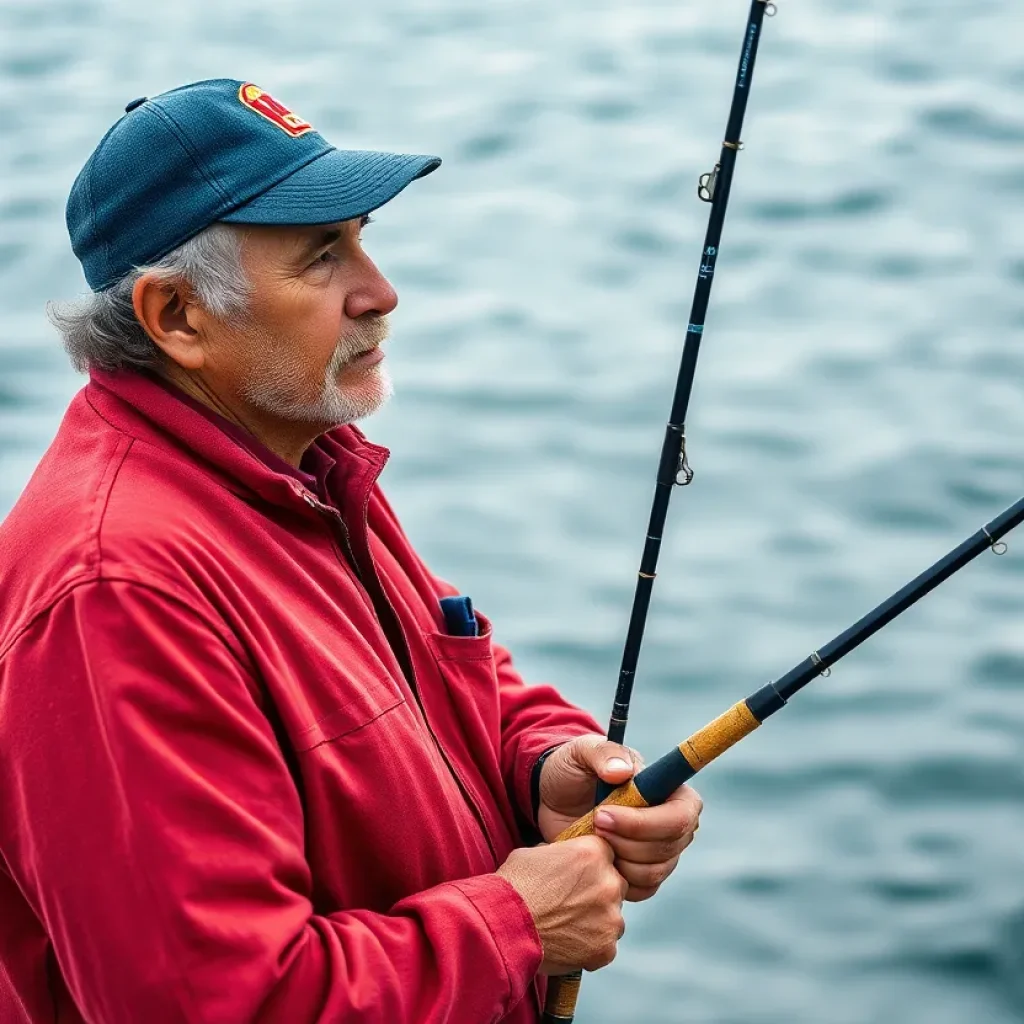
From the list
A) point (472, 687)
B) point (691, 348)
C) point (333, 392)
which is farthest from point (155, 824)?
point (691, 348)

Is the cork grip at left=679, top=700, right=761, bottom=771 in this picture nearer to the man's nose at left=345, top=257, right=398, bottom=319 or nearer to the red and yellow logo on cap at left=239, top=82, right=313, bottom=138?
the man's nose at left=345, top=257, right=398, bottom=319

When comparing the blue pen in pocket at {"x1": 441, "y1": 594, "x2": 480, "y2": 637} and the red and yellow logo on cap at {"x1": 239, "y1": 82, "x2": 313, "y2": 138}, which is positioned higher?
the red and yellow logo on cap at {"x1": 239, "y1": 82, "x2": 313, "y2": 138}

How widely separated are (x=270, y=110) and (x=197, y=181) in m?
0.18

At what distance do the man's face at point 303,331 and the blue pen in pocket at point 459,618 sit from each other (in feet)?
1.19

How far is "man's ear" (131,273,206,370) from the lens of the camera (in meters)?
2.08

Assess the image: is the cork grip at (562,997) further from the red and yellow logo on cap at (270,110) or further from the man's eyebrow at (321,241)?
the red and yellow logo on cap at (270,110)

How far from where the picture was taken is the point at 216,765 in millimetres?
1807

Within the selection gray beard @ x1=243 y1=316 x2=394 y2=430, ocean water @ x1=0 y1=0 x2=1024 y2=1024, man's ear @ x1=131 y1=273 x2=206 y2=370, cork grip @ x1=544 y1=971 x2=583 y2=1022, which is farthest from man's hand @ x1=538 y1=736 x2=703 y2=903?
ocean water @ x1=0 y1=0 x2=1024 y2=1024

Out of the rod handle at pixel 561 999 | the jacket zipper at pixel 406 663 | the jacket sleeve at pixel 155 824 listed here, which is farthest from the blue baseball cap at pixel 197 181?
the rod handle at pixel 561 999

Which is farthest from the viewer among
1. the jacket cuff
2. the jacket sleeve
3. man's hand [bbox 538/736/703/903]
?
man's hand [bbox 538/736/703/903]

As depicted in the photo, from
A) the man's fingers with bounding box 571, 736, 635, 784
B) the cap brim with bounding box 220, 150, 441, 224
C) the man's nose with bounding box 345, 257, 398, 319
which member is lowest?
the man's fingers with bounding box 571, 736, 635, 784

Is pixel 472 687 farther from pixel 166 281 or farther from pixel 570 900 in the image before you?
pixel 166 281

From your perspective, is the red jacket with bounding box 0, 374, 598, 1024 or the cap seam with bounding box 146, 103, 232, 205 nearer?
the red jacket with bounding box 0, 374, 598, 1024

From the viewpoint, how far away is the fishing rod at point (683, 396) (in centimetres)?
227
